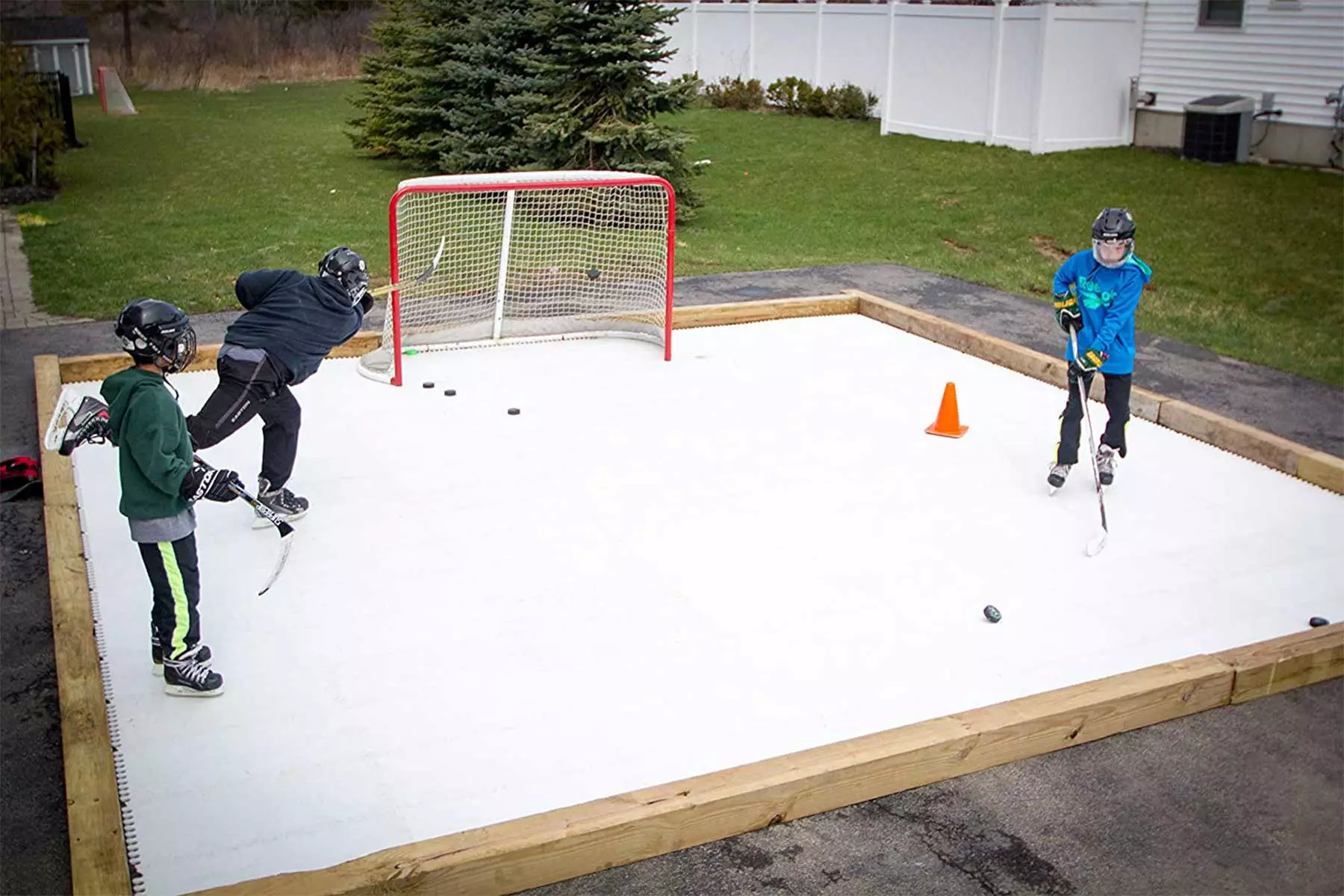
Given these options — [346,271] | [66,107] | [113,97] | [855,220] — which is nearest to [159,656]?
[346,271]

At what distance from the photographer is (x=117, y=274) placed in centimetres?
1209

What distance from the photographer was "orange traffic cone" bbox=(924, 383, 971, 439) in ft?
25.8

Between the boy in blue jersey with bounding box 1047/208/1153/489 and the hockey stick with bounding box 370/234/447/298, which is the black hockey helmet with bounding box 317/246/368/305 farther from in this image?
the boy in blue jersey with bounding box 1047/208/1153/489

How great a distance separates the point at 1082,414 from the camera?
694cm

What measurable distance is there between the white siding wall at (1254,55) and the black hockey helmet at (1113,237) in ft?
39.9

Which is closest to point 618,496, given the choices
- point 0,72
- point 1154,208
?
point 1154,208

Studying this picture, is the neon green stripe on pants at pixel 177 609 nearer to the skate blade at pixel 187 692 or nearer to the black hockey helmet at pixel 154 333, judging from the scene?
the skate blade at pixel 187 692

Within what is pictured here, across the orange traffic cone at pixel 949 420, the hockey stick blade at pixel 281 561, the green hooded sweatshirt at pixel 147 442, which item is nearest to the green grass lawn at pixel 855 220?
the orange traffic cone at pixel 949 420

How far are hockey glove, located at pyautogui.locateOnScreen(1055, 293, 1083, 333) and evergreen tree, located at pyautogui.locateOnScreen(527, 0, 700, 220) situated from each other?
8335 mm

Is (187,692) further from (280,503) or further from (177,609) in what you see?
(280,503)

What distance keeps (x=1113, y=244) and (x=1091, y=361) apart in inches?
23.5

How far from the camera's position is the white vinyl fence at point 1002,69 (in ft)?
61.6

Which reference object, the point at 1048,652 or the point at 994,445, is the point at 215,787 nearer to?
the point at 1048,652

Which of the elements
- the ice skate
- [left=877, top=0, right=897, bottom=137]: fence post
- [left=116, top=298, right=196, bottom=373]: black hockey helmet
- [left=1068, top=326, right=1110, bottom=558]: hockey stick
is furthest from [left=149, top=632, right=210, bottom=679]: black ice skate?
[left=877, top=0, right=897, bottom=137]: fence post
